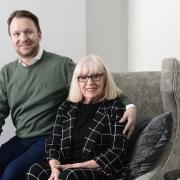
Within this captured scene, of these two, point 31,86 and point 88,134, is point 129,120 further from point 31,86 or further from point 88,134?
point 31,86

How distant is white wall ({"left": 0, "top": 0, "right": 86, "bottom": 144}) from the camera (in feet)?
8.34

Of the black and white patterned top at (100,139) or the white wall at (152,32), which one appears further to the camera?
the white wall at (152,32)

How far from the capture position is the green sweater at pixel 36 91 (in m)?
1.95

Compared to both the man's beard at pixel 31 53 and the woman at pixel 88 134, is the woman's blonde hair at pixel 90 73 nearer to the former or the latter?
the woman at pixel 88 134

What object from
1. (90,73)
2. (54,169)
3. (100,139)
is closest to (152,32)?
(90,73)

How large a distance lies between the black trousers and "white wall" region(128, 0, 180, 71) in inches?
41.6

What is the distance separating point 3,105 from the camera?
6.74 feet

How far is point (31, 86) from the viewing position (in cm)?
196

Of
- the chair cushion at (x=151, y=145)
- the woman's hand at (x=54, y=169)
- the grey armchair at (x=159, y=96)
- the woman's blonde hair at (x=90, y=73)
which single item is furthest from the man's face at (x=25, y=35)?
the chair cushion at (x=151, y=145)

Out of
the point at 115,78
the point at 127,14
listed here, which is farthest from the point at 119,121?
the point at 127,14

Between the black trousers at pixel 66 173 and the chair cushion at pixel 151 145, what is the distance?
167 millimetres

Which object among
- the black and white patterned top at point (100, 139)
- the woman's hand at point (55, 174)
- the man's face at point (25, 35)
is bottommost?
the woman's hand at point (55, 174)

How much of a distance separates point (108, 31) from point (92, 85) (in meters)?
1.14

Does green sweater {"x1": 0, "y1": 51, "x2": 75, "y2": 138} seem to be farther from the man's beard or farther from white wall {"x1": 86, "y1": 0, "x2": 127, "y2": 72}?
white wall {"x1": 86, "y1": 0, "x2": 127, "y2": 72}
